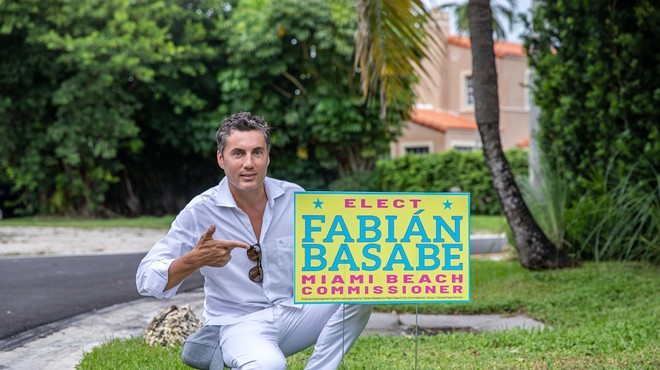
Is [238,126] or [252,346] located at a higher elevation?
[238,126]

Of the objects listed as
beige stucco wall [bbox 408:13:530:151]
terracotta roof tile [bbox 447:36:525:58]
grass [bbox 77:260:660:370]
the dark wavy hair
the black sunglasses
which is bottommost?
grass [bbox 77:260:660:370]

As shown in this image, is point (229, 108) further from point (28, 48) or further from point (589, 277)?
point (589, 277)

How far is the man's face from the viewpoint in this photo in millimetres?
3789

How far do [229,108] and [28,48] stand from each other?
5265 mm

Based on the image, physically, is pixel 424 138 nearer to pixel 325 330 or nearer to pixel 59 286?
pixel 59 286

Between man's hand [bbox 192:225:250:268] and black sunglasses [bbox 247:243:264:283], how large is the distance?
29 cm

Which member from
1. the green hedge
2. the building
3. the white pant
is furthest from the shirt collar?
the building

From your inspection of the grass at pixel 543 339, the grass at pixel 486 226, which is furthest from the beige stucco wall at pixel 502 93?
the grass at pixel 543 339

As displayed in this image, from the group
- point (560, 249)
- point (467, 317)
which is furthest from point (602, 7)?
point (467, 317)

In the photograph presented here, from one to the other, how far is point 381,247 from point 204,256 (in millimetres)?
879

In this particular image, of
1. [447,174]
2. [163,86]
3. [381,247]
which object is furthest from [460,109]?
[381,247]

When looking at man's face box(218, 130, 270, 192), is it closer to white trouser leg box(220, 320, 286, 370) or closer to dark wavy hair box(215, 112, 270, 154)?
dark wavy hair box(215, 112, 270, 154)

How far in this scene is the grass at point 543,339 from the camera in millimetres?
5266

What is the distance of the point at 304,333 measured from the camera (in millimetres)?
4035
